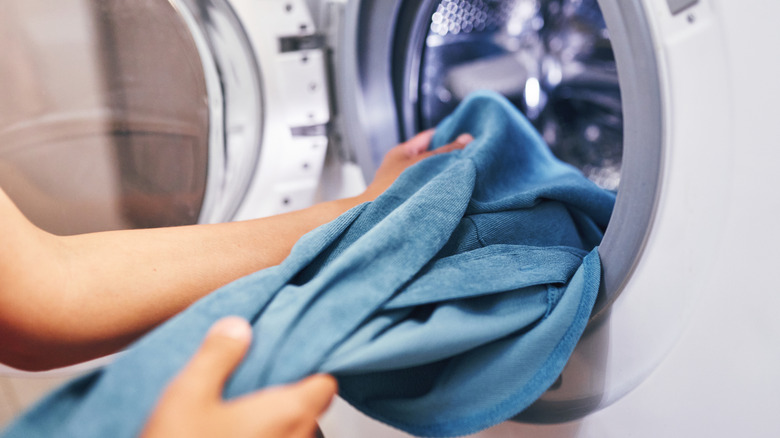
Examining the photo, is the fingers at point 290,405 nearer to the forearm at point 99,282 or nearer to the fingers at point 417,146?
the forearm at point 99,282

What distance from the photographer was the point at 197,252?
429 mm

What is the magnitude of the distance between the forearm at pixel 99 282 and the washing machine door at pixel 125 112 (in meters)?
0.32

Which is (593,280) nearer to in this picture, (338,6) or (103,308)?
(103,308)

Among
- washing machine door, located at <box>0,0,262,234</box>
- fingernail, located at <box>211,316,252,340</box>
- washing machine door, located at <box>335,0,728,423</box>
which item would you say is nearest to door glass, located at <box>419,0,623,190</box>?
washing machine door, located at <box>335,0,728,423</box>

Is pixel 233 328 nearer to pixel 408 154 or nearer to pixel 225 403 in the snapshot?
pixel 225 403

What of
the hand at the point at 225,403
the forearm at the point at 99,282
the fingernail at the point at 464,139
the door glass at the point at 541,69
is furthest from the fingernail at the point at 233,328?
the door glass at the point at 541,69

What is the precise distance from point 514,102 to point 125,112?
71 centimetres

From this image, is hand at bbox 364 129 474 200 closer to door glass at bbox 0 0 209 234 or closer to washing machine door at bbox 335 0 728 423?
washing machine door at bbox 335 0 728 423

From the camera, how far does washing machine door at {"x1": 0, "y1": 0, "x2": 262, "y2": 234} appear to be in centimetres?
63

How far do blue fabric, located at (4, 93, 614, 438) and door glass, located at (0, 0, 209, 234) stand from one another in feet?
1.32

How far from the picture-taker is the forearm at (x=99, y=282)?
0.37m

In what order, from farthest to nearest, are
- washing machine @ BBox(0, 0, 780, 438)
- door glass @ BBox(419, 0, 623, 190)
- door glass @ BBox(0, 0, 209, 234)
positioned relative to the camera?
door glass @ BBox(419, 0, 623, 190)
door glass @ BBox(0, 0, 209, 234)
washing machine @ BBox(0, 0, 780, 438)

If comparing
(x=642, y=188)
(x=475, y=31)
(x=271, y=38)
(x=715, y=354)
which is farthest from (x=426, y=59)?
(x=715, y=354)

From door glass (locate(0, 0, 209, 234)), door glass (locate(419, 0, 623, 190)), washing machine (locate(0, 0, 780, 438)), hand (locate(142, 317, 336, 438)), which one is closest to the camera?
hand (locate(142, 317, 336, 438))
